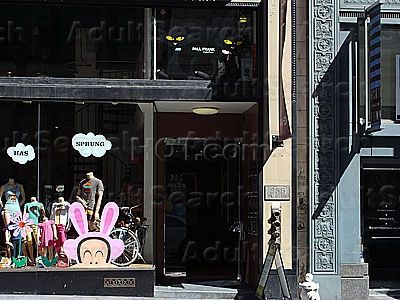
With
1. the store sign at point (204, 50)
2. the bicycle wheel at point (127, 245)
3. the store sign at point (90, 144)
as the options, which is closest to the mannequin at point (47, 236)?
the bicycle wheel at point (127, 245)

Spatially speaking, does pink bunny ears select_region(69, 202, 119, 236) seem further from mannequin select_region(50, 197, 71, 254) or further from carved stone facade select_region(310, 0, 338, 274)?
carved stone facade select_region(310, 0, 338, 274)

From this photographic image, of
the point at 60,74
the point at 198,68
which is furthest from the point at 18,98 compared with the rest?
the point at 198,68

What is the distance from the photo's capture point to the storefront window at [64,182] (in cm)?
1241

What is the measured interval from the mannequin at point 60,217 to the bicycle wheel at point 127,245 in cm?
80

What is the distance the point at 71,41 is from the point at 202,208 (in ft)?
14.0

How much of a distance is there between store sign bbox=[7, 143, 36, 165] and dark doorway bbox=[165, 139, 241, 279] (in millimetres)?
2681

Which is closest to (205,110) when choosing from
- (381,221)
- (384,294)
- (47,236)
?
(47,236)

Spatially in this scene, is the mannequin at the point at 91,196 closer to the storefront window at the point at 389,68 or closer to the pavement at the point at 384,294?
the pavement at the point at 384,294

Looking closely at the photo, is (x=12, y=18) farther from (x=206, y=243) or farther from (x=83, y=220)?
(x=206, y=243)

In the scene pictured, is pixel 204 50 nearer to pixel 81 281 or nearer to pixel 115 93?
pixel 115 93

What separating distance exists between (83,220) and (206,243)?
3047 mm

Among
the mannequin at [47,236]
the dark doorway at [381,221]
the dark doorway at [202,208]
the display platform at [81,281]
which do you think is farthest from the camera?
the dark doorway at [202,208]

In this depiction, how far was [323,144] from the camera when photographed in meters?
12.6

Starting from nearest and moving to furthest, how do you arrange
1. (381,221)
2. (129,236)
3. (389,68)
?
(129,236) < (389,68) < (381,221)
